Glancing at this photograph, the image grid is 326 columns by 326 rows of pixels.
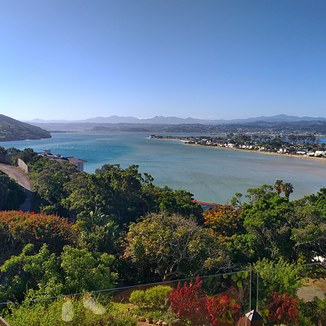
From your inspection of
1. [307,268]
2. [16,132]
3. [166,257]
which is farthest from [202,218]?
[16,132]

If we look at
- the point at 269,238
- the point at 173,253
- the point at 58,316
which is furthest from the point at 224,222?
the point at 58,316

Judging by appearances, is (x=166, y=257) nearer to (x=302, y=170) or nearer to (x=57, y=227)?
(x=57, y=227)

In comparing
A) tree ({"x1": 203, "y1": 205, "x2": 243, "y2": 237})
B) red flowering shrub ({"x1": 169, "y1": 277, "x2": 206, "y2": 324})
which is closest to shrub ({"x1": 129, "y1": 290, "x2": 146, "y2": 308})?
red flowering shrub ({"x1": 169, "y1": 277, "x2": 206, "y2": 324})

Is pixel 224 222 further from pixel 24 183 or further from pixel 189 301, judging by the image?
pixel 24 183

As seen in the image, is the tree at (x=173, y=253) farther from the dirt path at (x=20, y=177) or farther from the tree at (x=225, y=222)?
the dirt path at (x=20, y=177)

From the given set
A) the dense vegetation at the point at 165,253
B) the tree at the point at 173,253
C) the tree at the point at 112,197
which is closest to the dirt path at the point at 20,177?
the tree at the point at 112,197
